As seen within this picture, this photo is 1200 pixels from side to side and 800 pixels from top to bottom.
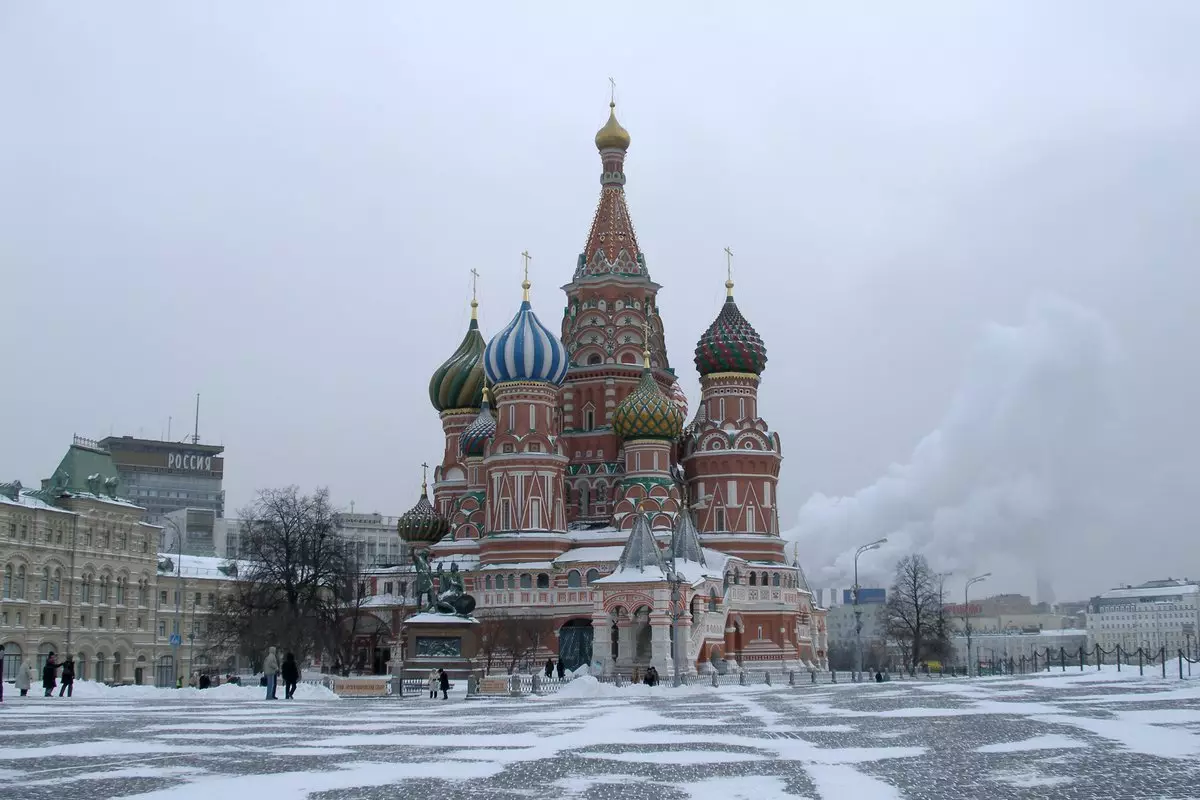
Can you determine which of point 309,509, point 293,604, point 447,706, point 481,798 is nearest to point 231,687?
point 447,706

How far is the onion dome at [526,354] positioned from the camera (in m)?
59.0

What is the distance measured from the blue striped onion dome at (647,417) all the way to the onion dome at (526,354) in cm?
338

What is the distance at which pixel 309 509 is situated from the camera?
52312 mm

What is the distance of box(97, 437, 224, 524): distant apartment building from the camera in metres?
114

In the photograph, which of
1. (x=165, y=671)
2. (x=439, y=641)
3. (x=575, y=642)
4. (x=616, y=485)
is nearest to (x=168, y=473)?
(x=165, y=671)

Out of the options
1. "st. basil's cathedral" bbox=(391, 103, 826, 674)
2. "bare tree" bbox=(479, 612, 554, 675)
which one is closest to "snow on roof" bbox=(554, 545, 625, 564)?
"st. basil's cathedral" bbox=(391, 103, 826, 674)

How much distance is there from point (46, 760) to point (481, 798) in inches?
237

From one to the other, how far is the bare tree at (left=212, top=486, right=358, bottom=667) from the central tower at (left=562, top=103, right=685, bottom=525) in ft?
45.3

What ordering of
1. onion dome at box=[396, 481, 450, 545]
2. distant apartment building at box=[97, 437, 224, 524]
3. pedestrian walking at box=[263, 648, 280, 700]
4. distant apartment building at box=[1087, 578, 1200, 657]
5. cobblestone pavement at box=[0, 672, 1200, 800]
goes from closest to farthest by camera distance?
cobblestone pavement at box=[0, 672, 1200, 800] < pedestrian walking at box=[263, 648, 280, 700] < onion dome at box=[396, 481, 450, 545] < distant apartment building at box=[97, 437, 224, 524] < distant apartment building at box=[1087, 578, 1200, 657]

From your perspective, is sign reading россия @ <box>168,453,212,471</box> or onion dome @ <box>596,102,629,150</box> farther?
sign reading россия @ <box>168,453,212,471</box>

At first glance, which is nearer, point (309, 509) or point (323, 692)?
point (323, 692)

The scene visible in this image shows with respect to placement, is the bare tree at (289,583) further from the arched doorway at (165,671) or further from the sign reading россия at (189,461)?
the sign reading россия at (189,461)

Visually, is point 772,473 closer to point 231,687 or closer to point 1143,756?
point 231,687

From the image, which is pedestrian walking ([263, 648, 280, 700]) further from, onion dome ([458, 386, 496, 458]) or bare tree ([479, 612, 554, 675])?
onion dome ([458, 386, 496, 458])
